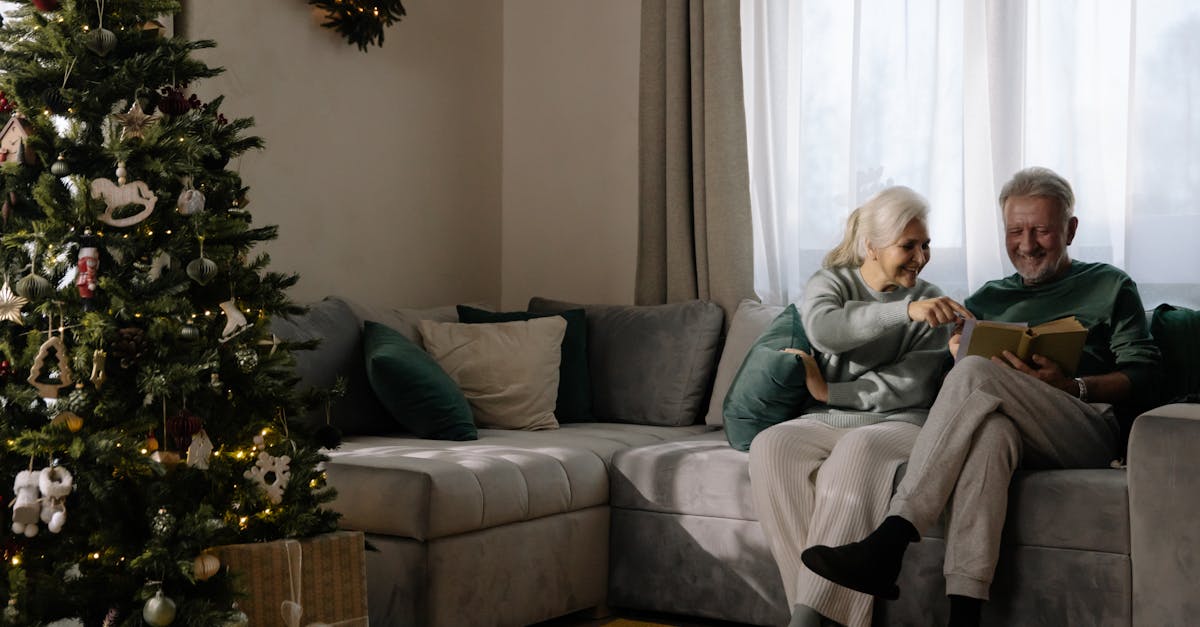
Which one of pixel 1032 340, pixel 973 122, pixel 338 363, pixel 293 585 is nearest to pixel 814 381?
pixel 1032 340

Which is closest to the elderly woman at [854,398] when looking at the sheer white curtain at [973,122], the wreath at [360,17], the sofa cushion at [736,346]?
the sofa cushion at [736,346]

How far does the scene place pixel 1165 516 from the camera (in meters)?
2.44

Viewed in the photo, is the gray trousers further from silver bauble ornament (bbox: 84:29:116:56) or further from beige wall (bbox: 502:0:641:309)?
beige wall (bbox: 502:0:641:309)

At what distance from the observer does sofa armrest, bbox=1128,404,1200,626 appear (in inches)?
94.5

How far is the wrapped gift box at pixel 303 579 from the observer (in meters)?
2.24

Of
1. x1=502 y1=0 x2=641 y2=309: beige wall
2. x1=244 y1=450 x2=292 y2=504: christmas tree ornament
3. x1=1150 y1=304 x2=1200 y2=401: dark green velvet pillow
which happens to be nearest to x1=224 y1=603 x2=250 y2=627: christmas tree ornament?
x1=244 y1=450 x2=292 y2=504: christmas tree ornament

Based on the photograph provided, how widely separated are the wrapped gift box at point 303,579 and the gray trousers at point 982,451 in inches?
44.1

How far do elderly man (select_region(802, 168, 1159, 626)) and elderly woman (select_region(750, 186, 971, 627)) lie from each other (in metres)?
0.13

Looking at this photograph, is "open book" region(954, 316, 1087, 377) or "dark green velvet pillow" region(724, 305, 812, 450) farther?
"dark green velvet pillow" region(724, 305, 812, 450)

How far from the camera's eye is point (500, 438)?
3.47 metres

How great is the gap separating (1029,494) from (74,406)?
6.26 feet

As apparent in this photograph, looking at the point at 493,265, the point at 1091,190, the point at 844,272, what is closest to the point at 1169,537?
the point at 844,272

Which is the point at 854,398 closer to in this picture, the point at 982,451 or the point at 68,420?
the point at 982,451

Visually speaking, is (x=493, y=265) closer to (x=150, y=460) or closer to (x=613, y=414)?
(x=613, y=414)
